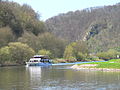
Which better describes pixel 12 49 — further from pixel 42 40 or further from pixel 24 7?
pixel 24 7

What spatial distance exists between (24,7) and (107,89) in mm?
163387

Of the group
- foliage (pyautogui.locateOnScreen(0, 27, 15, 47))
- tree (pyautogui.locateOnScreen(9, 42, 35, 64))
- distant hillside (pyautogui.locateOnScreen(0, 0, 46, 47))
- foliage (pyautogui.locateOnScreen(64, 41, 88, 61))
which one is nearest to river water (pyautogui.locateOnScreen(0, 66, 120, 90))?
tree (pyautogui.locateOnScreen(9, 42, 35, 64))

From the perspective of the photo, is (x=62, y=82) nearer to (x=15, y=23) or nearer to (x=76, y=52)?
(x=76, y=52)

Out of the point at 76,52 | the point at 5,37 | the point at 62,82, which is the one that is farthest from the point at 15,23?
the point at 62,82

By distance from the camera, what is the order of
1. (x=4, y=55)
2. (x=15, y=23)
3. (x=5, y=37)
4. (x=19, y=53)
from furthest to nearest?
(x=15, y=23) < (x=5, y=37) < (x=19, y=53) < (x=4, y=55)

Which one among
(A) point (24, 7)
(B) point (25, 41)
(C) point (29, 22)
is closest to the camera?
(B) point (25, 41)

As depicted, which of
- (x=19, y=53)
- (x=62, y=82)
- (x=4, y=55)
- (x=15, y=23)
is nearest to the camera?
(x=62, y=82)

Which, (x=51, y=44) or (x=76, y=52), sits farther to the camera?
(x=51, y=44)

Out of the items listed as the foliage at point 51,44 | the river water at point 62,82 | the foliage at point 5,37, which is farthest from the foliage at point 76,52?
the river water at point 62,82

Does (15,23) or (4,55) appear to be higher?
(15,23)

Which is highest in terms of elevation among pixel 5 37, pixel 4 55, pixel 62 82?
pixel 5 37

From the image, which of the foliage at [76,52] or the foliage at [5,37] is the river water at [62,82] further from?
the foliage at [76,52]

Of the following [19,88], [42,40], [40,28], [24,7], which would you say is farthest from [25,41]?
[19,88]

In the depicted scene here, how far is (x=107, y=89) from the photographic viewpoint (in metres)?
38.4
